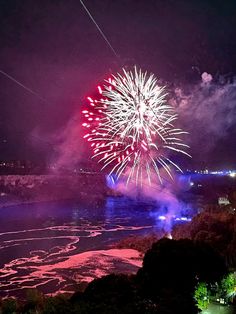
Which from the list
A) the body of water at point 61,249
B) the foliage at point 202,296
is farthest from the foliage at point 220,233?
the foliage at point 202,296

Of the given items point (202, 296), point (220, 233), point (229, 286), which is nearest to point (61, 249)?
point (220, 233)

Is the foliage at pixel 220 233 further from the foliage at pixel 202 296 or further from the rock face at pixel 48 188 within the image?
the rock face at pixel 48 188

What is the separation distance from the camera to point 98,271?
71.9 feet

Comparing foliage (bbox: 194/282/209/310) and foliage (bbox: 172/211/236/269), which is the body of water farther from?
foliage (bbox: 194/282/209/310)

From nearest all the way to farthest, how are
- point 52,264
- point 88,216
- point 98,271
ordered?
point 98,271 → point 52,264 → point 88,216

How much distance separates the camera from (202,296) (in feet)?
38.9

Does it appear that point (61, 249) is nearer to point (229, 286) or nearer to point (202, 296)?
point (229, 286)

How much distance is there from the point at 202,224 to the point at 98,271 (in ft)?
24.7

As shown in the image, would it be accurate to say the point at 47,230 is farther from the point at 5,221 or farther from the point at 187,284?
the point at 187,284

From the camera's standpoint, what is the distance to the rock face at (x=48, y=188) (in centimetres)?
7862

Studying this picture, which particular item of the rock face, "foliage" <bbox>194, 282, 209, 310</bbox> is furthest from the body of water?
the rock face

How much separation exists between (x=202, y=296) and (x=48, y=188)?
78.2 metres

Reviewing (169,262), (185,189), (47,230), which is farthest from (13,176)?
(169,262)

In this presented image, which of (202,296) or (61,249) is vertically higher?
(202,296)
